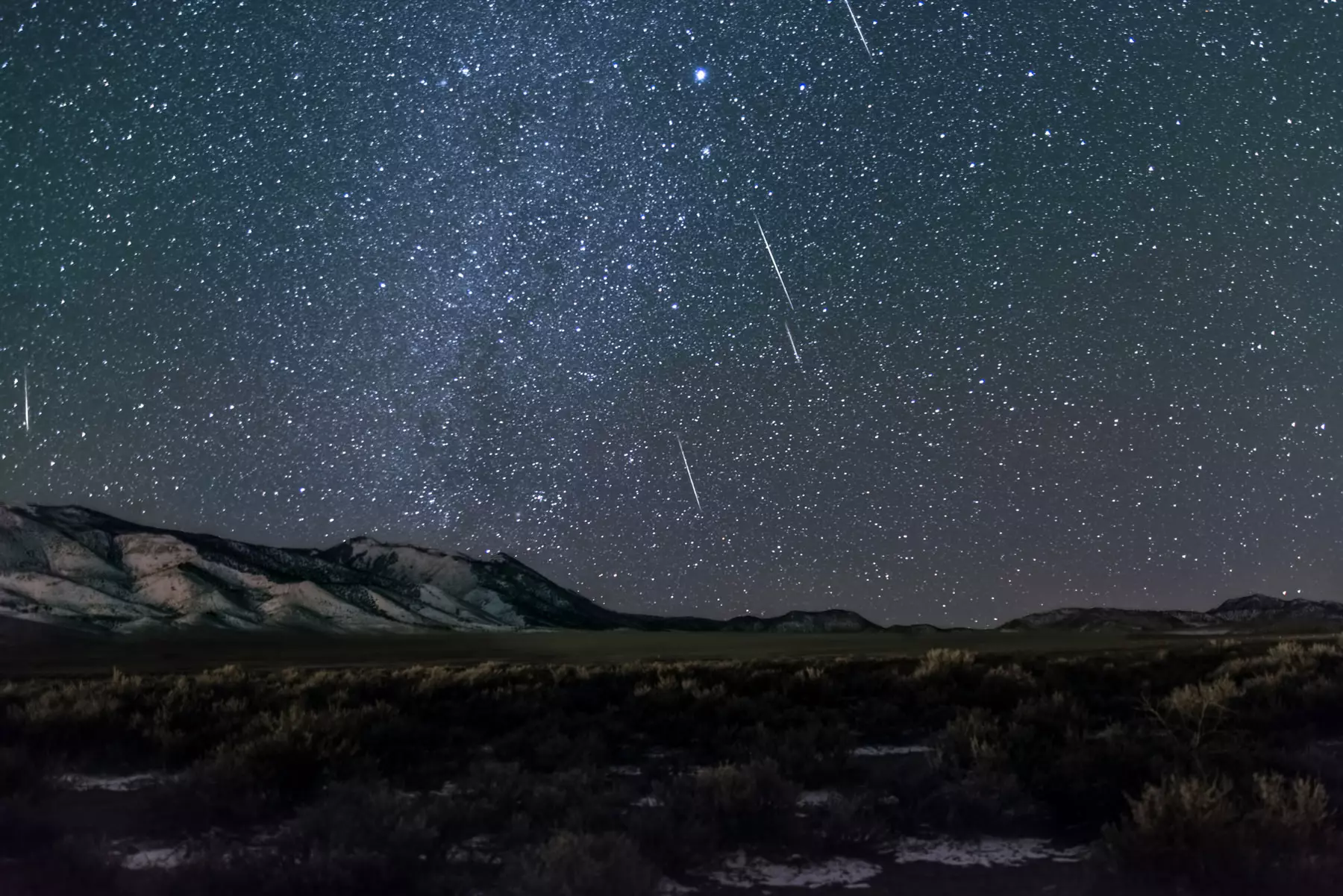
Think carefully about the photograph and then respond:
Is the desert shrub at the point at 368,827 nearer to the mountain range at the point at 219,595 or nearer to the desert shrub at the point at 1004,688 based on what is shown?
the desert shrub at the point at 1004,688

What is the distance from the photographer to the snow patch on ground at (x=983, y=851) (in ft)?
29.1

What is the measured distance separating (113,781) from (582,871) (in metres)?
8.86

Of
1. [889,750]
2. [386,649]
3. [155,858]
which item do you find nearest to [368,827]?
[155,858]

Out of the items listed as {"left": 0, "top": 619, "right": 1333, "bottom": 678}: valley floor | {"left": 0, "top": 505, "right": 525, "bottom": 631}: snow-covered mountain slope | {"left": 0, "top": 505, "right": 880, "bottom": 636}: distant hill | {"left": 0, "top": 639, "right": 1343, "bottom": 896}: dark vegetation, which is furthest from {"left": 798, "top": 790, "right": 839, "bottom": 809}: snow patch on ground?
{"left": 0, "top": 505, "right": 525, "bottom": 631}: snow-covered mountain slope

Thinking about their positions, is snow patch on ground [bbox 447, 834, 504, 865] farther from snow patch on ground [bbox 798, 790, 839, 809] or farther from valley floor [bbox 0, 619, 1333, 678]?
valley floor [bbox 0, 619, 1333, 678]

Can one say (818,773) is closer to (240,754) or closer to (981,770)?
(981,770)

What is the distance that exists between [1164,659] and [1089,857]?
23.1 m

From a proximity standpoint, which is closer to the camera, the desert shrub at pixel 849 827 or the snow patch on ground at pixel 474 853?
the snow patch on ground at pixel 474 853

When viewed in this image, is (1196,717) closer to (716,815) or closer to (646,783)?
(646,783)

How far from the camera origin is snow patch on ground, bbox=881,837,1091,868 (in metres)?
8.88

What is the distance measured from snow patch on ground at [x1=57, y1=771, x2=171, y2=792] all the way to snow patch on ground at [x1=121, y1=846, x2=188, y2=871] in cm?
277

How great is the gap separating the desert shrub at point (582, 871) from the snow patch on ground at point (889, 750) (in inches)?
270

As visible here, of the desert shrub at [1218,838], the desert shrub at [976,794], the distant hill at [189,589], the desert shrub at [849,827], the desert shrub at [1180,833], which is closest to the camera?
the desert shrub at [1218,838]

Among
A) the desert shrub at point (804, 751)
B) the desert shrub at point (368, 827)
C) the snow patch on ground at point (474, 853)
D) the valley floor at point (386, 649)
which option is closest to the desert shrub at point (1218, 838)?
the desert shrub at point (804, 751)
